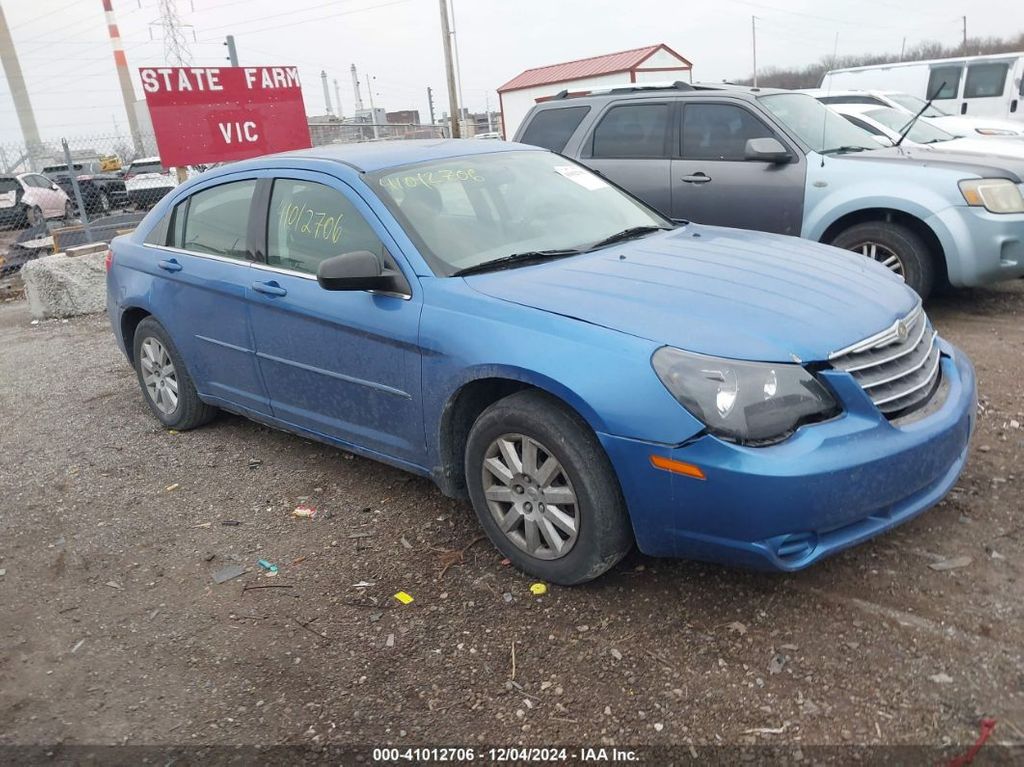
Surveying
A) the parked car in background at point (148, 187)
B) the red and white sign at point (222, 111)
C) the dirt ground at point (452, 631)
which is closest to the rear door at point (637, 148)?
the dirt ground at point (452, 631)

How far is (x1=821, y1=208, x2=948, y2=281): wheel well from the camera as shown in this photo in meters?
6.10

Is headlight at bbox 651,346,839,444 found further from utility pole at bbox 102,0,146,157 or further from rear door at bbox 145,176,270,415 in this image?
utility pole at bbox 102,0,146,157

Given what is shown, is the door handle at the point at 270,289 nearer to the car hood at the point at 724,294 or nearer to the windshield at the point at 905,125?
the car hood at the point at 724,294

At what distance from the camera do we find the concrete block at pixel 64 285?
30.1ft

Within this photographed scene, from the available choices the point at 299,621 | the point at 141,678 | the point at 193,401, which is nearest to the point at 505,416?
the point at 299,621

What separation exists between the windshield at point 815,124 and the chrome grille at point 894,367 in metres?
3.88

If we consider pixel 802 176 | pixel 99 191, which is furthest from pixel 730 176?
pixel 99 191

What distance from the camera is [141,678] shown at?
113 inches

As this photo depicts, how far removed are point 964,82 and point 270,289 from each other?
16115 millimetres

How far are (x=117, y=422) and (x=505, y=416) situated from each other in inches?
142

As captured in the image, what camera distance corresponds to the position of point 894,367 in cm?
292

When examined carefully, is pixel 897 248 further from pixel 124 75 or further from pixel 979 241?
pixel 124 75

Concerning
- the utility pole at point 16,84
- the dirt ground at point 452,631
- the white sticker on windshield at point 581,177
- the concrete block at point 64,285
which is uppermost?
the utility pole at point 16,84

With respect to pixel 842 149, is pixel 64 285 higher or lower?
lower
